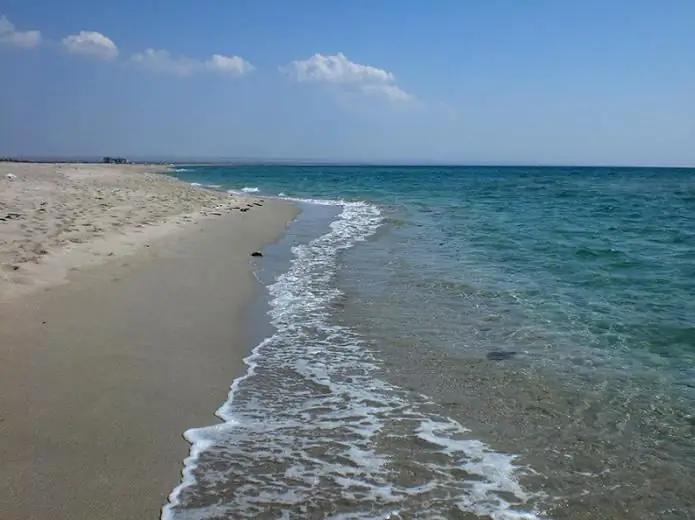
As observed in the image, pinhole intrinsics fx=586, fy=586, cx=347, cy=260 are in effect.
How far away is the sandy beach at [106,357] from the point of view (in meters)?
4.34

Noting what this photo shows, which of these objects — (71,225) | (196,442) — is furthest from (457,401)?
(71,225)

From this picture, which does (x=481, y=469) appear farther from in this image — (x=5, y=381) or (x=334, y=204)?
(x=334, y=204)

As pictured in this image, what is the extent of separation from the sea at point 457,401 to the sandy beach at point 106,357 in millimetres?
405

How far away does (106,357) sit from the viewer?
6.92 meters

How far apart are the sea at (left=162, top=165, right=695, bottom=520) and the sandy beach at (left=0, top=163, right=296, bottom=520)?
1.33 feet

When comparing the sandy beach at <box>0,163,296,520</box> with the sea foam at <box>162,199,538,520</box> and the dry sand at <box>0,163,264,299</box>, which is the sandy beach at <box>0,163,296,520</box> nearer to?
the dry sand at <box>0,163,264,299</box>

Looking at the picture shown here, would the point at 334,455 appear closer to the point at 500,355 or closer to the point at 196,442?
the point at 196,442

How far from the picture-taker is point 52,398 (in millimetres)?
5664

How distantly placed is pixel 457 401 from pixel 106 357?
161 inches

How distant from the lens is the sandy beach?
434 centimetres


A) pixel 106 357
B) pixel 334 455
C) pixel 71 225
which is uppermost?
pixel 71 225

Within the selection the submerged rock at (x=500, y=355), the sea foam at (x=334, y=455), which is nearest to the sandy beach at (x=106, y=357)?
the sea foam at (x=334, y=455)

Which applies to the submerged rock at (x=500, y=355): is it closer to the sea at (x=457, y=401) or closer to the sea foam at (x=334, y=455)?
the sea at (x=457, y=401)

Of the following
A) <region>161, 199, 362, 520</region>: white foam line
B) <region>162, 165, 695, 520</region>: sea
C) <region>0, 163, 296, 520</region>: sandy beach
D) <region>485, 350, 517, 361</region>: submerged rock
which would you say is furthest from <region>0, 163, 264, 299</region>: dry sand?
<region>485, 350, 517, 361</region>: submerged rock
